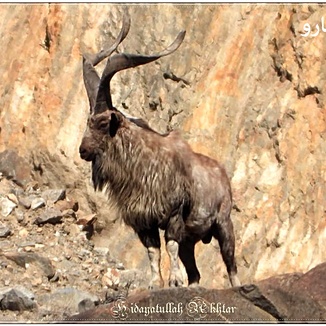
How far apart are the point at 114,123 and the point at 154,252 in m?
1.60

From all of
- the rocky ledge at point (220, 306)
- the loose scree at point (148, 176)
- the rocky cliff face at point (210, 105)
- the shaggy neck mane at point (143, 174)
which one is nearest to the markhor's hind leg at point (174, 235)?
the loose scree at point (148, 176)

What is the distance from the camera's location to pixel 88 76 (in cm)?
1273

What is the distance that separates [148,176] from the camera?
11969 millimetres

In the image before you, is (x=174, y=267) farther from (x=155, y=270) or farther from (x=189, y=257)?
(x=189, y=257)

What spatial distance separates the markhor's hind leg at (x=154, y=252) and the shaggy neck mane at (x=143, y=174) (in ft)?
0.54

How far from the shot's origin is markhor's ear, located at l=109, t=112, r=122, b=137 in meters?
11.9

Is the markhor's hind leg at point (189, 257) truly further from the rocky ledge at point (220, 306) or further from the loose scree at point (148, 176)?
the rocky ledge at point (220, 306)

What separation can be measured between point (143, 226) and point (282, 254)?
12.6ft

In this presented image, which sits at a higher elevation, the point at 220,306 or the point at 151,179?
the point at 151,179

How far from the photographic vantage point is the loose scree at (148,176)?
38.6 feet

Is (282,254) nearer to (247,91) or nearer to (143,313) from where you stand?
(247,91)

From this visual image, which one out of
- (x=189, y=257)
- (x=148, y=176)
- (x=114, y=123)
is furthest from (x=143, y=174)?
(x=189, y=257)

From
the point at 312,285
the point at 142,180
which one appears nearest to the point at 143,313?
the point at 312,285

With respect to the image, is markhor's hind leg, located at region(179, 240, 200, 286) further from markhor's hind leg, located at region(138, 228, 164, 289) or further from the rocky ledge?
the rocky ledge
